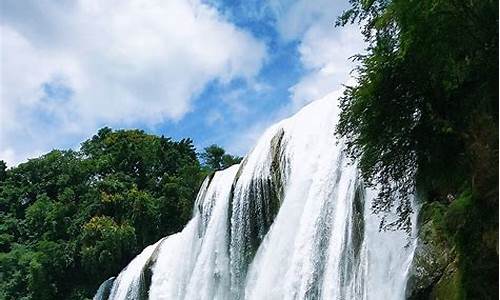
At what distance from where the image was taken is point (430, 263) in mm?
10367

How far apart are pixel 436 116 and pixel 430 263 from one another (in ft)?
6.50

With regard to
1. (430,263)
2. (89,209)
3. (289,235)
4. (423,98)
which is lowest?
(430,263)

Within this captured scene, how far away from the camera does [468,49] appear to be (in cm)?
927

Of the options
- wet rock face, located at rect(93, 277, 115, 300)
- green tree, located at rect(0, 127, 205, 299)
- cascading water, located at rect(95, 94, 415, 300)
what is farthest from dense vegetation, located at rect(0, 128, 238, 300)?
cascading water, located at rect(95, 94, 415, 300)

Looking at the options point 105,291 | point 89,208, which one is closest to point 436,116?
point 105,291

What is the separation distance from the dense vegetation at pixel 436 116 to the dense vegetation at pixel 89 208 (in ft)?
84.8

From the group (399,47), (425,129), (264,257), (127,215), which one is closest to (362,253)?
(425,129)

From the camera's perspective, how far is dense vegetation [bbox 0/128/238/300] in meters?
36.4

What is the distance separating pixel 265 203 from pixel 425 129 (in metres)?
8.03

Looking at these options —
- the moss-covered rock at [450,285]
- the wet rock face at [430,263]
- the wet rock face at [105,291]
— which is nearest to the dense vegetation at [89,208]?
the wet rock face at [105,291]

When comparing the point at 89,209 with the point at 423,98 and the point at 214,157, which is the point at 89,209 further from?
the point at 423,98

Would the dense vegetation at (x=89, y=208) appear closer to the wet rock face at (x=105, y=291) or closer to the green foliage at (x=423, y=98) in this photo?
the wet rock face at (x=105, y=291)

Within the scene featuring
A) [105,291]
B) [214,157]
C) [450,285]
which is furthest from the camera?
[214,157]

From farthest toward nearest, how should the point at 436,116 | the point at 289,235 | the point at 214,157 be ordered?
the point at 214,157, the point at 289,235, the point at 436,116
